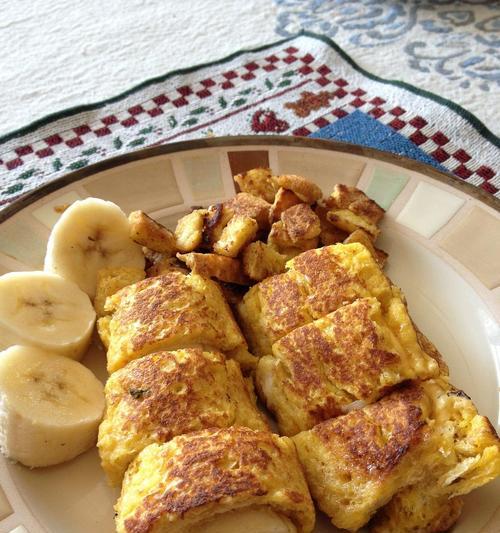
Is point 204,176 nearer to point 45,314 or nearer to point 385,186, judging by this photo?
point 385,186

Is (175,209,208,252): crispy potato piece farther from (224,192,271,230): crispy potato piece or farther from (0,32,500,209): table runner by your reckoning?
(0,32,500,209): table runner

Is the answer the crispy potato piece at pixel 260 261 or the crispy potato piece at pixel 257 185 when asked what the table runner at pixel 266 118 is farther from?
the crispy potato piece at pixel 260 261

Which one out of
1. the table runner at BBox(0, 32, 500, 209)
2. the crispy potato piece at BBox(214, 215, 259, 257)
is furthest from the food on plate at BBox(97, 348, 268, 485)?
the table runner at BBox(0, 32, 500, 209)

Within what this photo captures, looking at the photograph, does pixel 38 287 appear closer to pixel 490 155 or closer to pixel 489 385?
pixel 489 385

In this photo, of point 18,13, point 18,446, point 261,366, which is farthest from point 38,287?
A: point 18,13

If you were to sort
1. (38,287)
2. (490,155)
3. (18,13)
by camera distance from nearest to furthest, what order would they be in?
1. (38,287)
2. (490,155)
3. (18,13)

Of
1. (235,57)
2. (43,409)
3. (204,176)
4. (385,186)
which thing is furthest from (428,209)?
(235,57)

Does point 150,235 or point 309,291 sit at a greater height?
point 150,235
